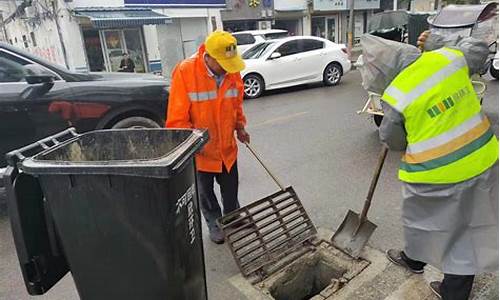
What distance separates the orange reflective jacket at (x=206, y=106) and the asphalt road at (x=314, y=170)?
0.82m

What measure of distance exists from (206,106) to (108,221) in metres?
1.26

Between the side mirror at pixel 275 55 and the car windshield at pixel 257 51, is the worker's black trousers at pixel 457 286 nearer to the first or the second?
the side mirror at pixel 275 55

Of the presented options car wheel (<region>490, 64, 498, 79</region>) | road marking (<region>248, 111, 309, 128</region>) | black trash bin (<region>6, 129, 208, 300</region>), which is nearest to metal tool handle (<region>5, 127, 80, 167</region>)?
black trash bin (<region>6, 129, 208, 300</region>)

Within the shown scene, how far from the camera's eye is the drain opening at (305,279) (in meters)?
2.94

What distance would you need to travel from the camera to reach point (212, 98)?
285 centimetres

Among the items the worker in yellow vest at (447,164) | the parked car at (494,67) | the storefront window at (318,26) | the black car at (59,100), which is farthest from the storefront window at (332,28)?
the worker in yellow vest at (447,164)

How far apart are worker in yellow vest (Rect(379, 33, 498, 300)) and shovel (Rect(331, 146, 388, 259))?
31.3 inches

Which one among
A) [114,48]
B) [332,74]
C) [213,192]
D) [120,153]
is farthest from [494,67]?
[114,48]

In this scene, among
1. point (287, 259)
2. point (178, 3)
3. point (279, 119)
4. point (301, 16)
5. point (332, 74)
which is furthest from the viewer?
point (301, 16)

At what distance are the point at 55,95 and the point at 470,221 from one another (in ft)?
13.1

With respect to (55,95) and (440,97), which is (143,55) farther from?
(440,97)

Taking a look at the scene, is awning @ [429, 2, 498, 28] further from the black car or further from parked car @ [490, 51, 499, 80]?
the black car

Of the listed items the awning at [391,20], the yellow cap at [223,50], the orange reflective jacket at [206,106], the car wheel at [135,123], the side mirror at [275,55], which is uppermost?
the yellow cap at [223,50]

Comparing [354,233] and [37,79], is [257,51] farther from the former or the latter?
[354,233]
